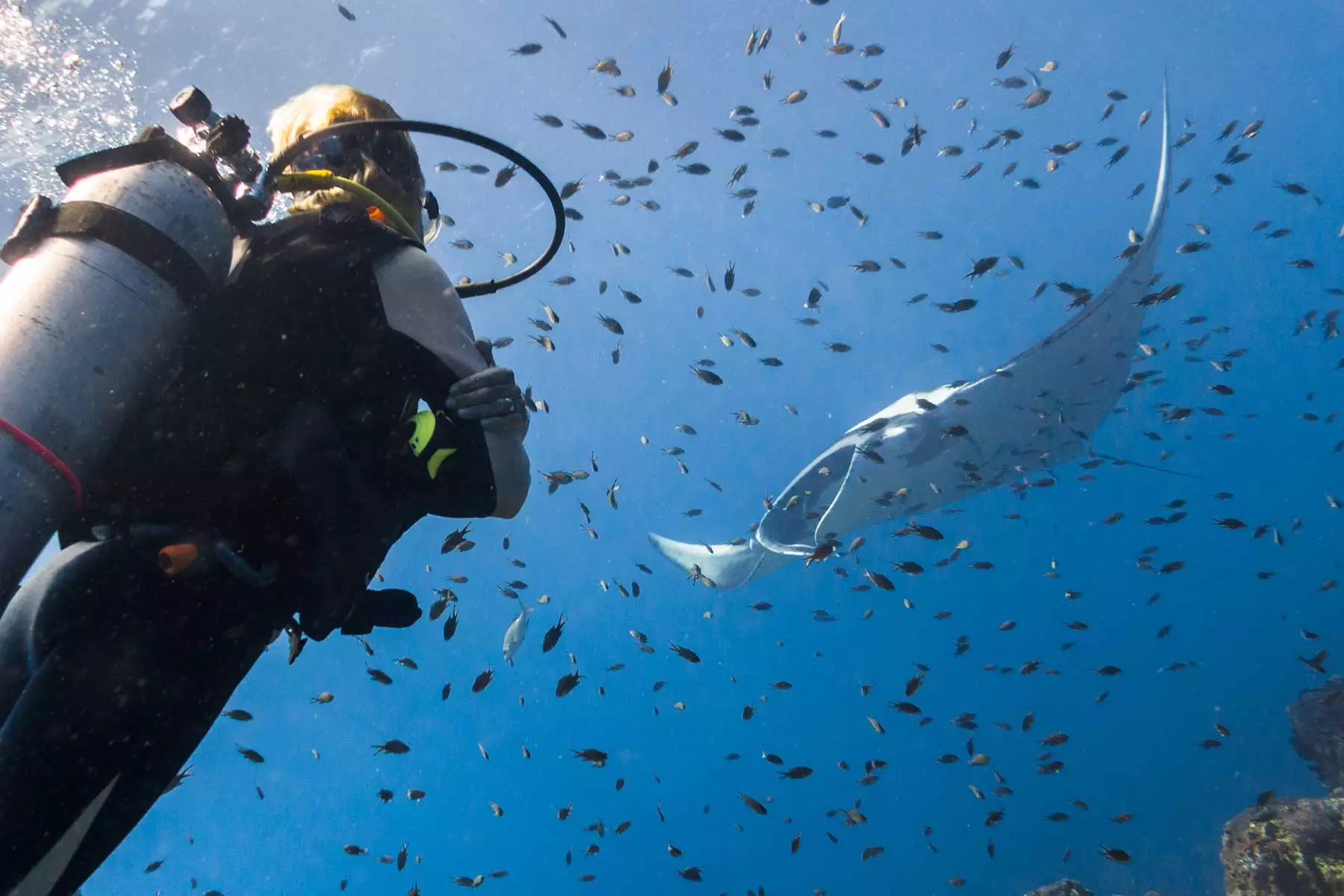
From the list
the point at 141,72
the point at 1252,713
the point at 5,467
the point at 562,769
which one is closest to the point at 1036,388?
the point at 5,467

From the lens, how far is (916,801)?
284 feet

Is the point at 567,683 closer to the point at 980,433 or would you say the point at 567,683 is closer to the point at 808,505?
the point at 808,505

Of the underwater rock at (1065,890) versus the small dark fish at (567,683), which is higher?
the small dark fish at (567,683)

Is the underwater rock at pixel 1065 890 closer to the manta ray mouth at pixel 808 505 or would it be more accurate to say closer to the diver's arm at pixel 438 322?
the manta ray mouth at pixel 808 505

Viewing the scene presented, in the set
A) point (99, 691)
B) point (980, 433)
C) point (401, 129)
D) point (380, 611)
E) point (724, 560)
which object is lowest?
point (724, 560)

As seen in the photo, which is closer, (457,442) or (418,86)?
(457,442)

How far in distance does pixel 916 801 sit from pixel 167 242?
102 metres

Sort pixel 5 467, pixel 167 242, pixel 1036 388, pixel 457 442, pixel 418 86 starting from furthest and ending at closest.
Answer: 1. pixel 418 86
2. pixel 1036 388
3. pixel 457 442
4. pixel 167 242
5. pixel 5 467

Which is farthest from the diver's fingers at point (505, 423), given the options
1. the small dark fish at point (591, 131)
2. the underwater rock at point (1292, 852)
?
the underwater rock at point (1292, 852)

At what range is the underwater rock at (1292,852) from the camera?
9.05 m

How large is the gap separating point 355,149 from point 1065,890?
52.8ft

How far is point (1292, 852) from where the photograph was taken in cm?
938

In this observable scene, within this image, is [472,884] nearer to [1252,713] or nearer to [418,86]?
[418,86]

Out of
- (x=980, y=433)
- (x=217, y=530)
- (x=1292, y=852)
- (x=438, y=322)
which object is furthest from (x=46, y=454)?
(x=980, y=433)
